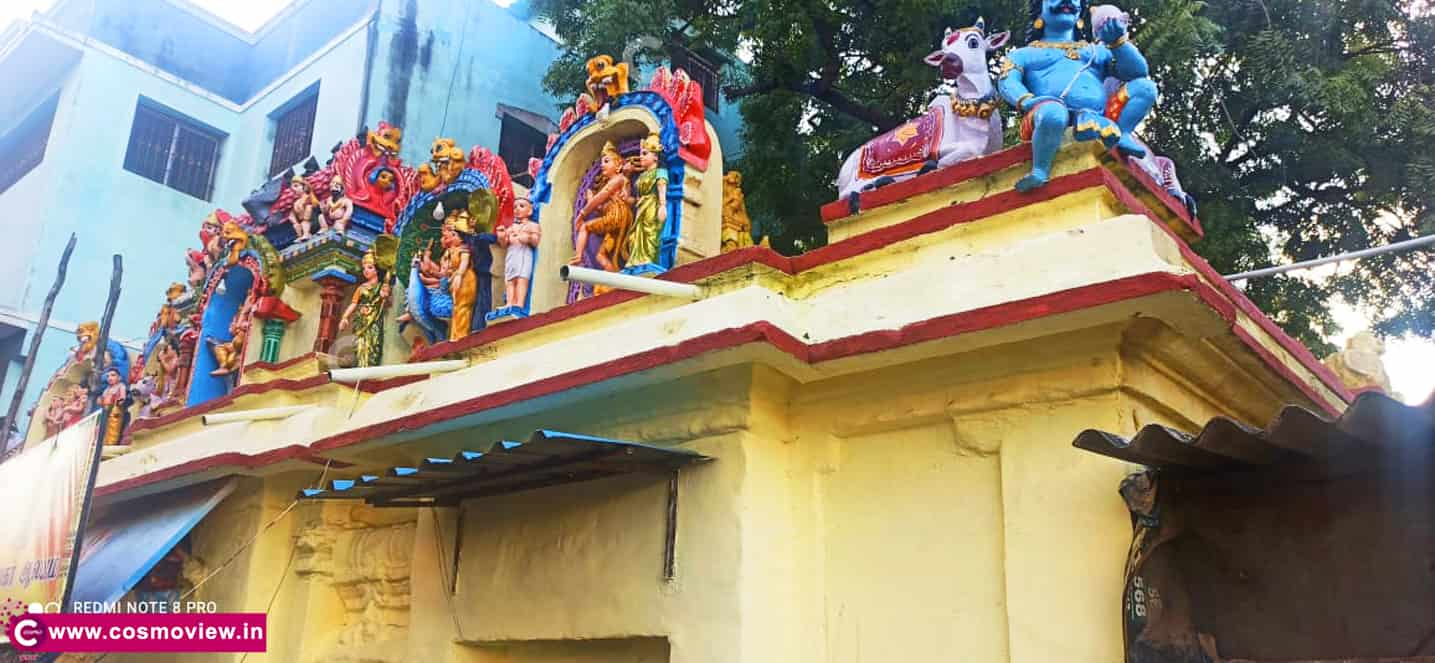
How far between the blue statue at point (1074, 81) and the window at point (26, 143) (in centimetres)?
1566

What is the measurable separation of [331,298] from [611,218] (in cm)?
344

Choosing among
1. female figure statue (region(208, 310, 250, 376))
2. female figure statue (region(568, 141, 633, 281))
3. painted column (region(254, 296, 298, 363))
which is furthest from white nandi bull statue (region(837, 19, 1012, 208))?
female figure statue (region(208, 310, 250, 376))

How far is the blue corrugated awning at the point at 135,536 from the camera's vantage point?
257 inches

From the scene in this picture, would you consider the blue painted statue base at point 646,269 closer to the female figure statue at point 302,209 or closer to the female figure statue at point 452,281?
the female figure statue at point 452,281

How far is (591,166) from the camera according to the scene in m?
6.76

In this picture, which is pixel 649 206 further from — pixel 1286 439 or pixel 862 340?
pixel 1286 439

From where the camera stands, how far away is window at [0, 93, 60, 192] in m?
16.5

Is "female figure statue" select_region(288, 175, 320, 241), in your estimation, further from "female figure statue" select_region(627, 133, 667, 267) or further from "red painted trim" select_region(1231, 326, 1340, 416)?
"red painted trim" select_region(1231, 326, 1340, 416)

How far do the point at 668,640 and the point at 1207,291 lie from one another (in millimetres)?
2531

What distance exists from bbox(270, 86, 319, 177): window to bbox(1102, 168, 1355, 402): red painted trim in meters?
11.9

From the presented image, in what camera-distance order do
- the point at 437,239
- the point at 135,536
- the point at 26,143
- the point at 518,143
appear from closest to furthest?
the point at 135,536
the point at 437,239
the point at 518,143
the point at 26,143

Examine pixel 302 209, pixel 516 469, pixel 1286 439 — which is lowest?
pixel 1286 439

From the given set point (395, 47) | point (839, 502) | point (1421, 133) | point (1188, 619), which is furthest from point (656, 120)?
point (395, 47)

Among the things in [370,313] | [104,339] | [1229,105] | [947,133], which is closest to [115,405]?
[104,339]
